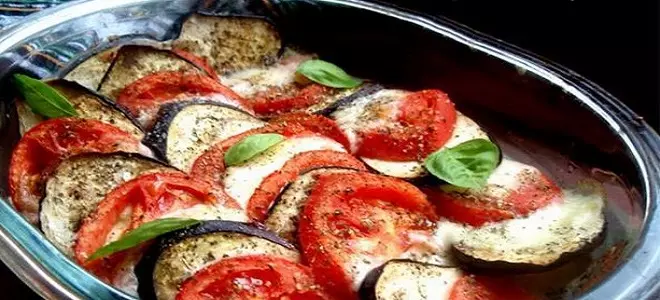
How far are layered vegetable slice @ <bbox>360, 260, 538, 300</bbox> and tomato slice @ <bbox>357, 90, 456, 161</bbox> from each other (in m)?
0.37

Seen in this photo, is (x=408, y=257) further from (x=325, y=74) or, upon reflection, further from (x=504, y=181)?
(x=325, y=74)

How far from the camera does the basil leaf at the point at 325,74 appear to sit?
210 cm

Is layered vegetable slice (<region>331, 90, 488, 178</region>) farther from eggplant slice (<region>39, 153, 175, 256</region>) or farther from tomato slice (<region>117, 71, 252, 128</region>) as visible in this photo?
eggplant slice (<region>39, 153, 175, 256</region>)

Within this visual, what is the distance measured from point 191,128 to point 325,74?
0.38 meters

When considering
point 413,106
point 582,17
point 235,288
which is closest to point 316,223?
point 235,288

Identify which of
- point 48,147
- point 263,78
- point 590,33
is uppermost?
point 590,33

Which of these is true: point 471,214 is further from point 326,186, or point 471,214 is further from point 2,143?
point 2,143

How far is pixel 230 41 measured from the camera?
7.23 feet

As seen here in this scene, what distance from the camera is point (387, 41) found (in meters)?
2.19

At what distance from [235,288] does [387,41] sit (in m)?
0.98

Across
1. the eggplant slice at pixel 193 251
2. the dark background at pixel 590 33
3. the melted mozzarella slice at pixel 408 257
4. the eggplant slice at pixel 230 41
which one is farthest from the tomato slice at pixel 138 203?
the dark background at pixel 590 33

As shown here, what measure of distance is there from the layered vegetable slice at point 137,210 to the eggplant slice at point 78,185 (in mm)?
41

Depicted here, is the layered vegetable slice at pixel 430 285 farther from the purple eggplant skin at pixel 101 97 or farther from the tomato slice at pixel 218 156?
the purple eggplant skin at pixel 101 97

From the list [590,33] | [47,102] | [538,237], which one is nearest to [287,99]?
[47,102]
